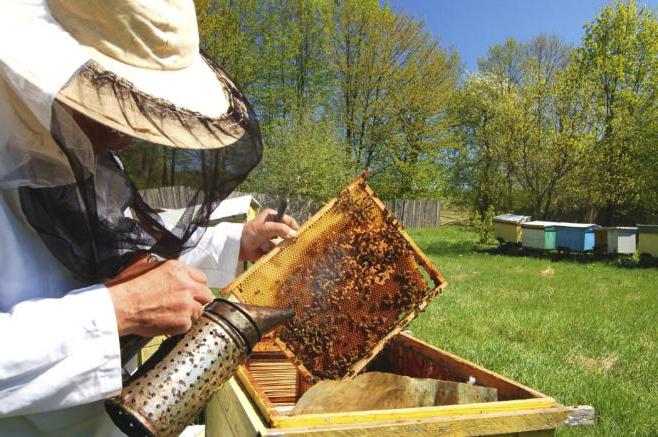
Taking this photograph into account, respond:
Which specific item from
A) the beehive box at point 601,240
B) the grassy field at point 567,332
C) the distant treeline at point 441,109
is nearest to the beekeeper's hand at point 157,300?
the grassy field at point 567,332

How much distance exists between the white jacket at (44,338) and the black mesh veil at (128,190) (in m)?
0.09

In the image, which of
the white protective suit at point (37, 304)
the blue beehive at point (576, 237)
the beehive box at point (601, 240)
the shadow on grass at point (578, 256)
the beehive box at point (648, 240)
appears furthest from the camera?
the beehive box at point (601, 240)

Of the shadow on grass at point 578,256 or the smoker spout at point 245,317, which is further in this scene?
the shadow on grass at point 578,256

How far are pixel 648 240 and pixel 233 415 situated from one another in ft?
42.7

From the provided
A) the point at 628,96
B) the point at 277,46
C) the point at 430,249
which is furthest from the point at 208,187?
the point at 277,46

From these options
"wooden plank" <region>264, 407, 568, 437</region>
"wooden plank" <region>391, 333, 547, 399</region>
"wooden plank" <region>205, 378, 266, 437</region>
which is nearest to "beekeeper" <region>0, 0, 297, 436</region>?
"wooden plank" <region>205, 378, 266, 437</region>

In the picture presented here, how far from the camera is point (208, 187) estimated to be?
177 cm

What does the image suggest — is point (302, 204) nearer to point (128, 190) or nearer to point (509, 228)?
point (509, 228)

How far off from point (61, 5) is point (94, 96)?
Answer: 26 centimetres

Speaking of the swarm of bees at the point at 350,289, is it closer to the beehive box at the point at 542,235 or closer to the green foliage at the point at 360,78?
the beehive box at the point at 542,235

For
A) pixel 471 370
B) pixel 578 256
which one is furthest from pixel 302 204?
pixel 471 370

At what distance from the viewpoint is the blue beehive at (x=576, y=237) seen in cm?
1354

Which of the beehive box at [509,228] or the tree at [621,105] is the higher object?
the tree at [621,105]

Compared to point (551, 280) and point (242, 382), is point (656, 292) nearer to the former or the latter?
point (551, 280)
